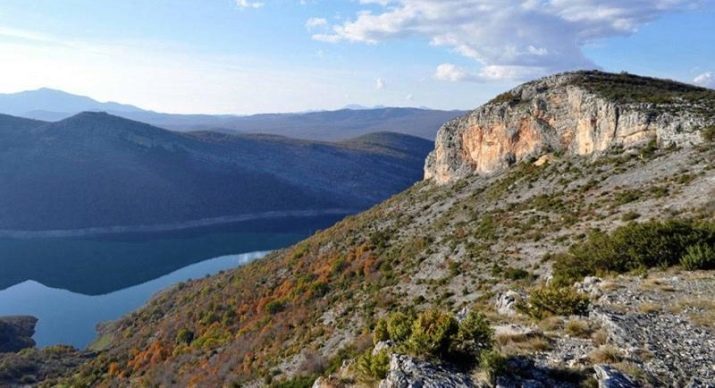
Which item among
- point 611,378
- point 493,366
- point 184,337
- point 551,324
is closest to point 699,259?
point 551,324

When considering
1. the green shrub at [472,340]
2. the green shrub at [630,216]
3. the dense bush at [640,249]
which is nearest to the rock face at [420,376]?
the green shrub at [472,340]

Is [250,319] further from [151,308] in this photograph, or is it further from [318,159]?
[318,159]

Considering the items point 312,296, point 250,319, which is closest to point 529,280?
point 312,296

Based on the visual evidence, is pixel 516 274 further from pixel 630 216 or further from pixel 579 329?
pixel 579 329

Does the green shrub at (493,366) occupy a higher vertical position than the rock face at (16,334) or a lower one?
higher

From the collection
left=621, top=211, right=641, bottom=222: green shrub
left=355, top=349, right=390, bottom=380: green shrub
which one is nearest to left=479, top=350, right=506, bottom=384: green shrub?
left=355, top=349, right=390, bottom=380: green shrub

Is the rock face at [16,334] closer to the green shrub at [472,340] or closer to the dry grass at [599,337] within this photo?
the green shrub at [472,340]
